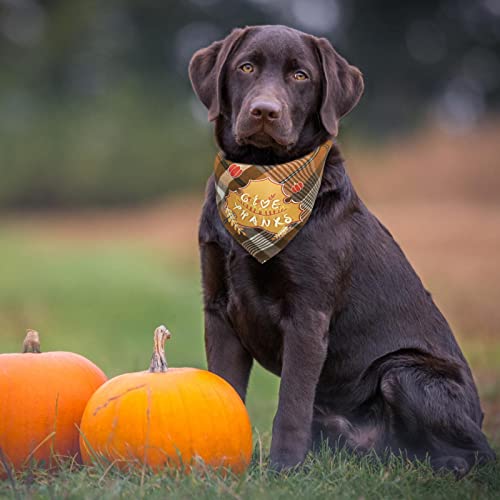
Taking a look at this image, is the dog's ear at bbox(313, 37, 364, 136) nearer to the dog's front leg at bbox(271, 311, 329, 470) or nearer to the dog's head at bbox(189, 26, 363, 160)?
the dog's head at bbox(189, 26, 363, 160)

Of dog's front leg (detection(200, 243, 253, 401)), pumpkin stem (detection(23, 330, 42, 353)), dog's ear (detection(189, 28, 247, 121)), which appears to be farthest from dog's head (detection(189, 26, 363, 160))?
pumpkin stem (detection(23, 330, 42, 353))

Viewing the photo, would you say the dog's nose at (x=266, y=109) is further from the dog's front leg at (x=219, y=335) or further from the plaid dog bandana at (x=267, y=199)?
the dog's front leg at (x=219, y=335)

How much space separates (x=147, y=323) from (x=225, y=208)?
603cm

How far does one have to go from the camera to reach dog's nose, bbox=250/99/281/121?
3.11 m

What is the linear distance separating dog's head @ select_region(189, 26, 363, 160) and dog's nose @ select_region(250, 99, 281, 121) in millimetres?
56

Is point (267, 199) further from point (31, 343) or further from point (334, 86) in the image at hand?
point (31, 343)

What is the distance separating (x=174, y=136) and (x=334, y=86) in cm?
2309

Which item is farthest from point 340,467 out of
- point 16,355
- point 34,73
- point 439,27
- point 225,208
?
point 34,73

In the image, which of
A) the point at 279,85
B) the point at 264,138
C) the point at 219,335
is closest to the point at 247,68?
the point at 279,85

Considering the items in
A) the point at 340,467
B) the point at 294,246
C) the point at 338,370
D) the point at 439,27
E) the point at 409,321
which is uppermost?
the point at 439,27

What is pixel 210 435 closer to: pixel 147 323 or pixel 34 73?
pixel 147 323

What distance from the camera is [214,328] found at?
341 centimetres

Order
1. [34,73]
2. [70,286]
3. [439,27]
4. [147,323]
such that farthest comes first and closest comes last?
[34,73]
[439,27]
[70,286]
[147,323]

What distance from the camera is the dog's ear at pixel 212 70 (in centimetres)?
339
